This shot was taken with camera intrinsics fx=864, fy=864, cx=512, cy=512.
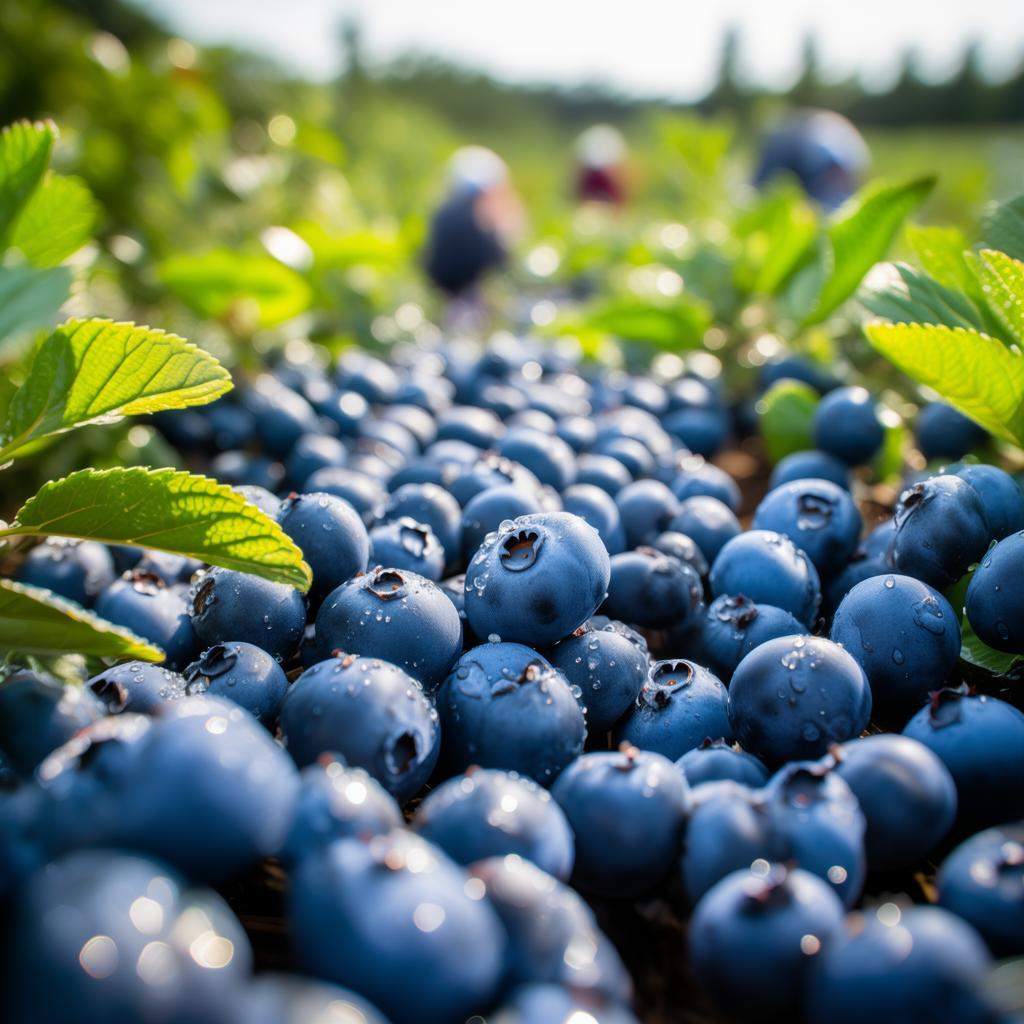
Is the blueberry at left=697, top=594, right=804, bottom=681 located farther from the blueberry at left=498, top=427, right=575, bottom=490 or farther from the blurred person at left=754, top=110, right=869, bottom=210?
the blurred person at left=754, top=110, right=869, bottom=210

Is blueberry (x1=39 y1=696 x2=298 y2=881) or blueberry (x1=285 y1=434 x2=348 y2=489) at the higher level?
blueberry (x1=285 y1=434 x2=348 y2=489)

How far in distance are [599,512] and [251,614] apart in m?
0.53

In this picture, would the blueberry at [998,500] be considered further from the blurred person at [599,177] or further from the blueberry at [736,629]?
the blurred person at [599,177]

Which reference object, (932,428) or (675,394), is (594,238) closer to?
(675,394)

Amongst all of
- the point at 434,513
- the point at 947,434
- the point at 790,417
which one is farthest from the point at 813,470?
the point at 434,513

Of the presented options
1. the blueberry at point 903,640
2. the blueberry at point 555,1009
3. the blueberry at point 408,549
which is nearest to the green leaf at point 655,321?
the blueberry at point 408,549

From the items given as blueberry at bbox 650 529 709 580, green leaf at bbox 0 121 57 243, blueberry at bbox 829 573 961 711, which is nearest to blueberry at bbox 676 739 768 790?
blueberry at bbox 829 573 961 711

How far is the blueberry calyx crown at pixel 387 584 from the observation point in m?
0.95

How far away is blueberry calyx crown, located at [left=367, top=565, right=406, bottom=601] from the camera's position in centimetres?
95

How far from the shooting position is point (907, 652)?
0.97 m

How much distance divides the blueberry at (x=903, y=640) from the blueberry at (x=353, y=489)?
72 cm

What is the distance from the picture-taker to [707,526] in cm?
135

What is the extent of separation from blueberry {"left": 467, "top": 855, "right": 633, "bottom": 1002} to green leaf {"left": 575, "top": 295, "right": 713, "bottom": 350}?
5.70 ft

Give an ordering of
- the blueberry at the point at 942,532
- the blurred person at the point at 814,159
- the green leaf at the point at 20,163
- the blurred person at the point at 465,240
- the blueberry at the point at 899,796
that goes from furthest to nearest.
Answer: the blurred person at the point at 814,159 → the blurred person at the point at 465,240 → the green leaf at the point at 20,163 → the blueberry at the point at 942,532 → the blueberry at the point at 899,796
